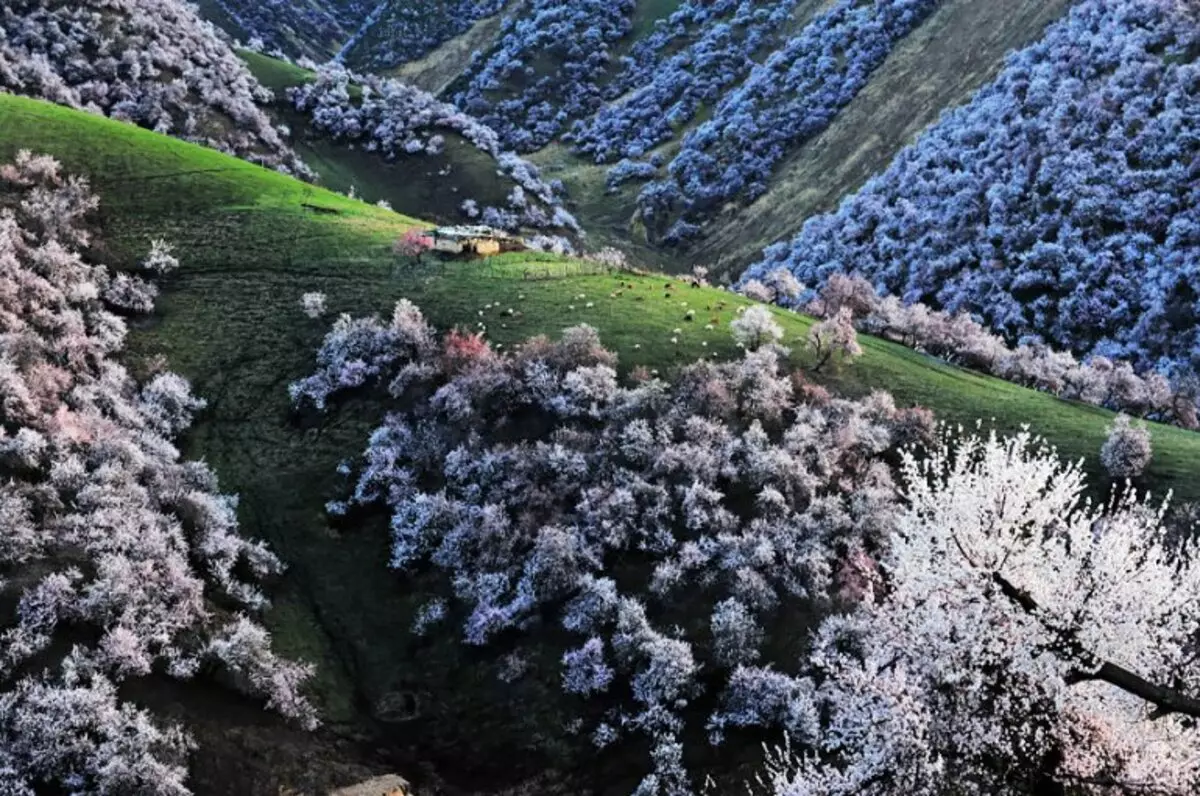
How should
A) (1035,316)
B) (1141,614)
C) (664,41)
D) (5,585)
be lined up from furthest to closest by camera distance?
(664,41) < (1035,316) < (5,585) < (1141,614)

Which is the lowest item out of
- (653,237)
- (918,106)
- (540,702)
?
(540,702)

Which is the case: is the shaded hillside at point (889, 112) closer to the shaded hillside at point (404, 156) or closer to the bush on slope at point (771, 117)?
the bush on slope at point (771, 117)

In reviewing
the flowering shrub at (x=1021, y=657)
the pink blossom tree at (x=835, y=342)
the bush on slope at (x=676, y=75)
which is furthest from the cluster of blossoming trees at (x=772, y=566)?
the bush on slope at (x=676, y=75)

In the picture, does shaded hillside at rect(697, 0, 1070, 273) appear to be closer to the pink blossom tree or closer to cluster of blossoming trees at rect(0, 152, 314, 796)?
the pink blossom tree

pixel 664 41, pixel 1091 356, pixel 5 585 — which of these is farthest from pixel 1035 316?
pixel 664 41

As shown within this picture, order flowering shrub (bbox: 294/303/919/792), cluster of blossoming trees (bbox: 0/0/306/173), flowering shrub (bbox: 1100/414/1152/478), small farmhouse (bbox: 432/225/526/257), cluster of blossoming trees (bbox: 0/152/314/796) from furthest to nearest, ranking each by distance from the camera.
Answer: cluster of blossoming trees (bbox: 0/0/306/173)
small farmhouse (bbox: 432/225/526/257)
flowering shrub (bbox: 1100/414/1152/478)
flowering shrub (bbox: 294/303/919/792)
cluster of blossoming trees (bbox: 0/152/314/796)

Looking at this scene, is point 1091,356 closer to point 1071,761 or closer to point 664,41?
point 1071,761

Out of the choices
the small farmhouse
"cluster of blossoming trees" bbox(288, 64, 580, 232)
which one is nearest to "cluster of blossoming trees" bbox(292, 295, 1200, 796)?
the small farmhouse
